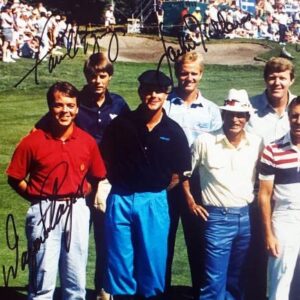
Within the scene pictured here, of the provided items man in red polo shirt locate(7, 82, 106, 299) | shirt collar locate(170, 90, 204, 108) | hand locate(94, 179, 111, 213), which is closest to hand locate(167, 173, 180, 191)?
hand locate(94, 179, 111, 213)

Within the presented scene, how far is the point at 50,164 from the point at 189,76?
129 cm

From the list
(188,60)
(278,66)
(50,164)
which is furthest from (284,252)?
(50,164)

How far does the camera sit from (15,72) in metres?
17.9

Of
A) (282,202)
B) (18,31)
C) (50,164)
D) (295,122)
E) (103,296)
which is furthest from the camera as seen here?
(18,31)

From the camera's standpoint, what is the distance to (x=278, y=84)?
5672mm

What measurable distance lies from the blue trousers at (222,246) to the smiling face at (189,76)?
884 mm

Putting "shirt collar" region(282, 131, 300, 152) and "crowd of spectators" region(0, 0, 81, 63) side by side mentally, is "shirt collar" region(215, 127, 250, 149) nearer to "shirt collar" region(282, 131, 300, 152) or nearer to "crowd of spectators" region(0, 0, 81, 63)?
"shirt collar" region(282, 131, 300, 152)

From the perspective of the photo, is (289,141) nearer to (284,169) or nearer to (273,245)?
(284,169)

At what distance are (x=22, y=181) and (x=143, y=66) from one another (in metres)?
16.1

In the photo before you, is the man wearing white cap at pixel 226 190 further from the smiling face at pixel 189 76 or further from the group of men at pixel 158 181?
the smiling face at pixel 189 76

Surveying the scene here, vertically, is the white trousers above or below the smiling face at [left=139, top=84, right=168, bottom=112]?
below

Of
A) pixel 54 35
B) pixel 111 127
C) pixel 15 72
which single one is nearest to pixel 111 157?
pixel 111 127

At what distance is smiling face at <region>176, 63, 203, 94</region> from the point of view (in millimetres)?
5773

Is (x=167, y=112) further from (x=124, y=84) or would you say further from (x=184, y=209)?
(x=124, y=84)
